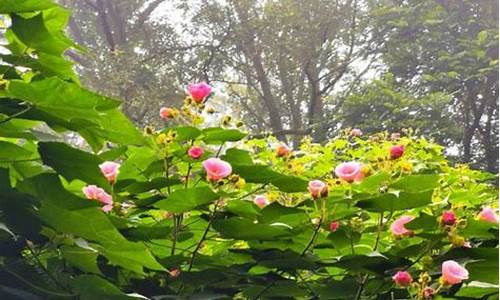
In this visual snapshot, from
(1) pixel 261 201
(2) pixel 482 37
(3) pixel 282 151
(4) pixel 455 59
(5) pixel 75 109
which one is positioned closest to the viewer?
(5) pixel 75 109

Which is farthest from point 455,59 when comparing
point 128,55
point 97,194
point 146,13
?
point 97,194

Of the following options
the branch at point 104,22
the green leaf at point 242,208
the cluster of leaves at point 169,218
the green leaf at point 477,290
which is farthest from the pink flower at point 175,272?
the branch at point 104,22

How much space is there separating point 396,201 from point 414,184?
6cm

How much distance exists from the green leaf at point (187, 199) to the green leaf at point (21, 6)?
0.92ft

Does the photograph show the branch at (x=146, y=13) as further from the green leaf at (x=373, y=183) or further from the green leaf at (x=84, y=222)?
the green leaf at (x=84, y=222)

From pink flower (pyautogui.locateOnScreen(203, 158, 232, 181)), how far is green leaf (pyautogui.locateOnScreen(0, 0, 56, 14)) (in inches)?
11.8

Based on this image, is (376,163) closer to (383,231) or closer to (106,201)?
(383,231)

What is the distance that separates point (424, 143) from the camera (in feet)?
7.36

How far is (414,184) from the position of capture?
998mm

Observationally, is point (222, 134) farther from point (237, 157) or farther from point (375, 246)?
point (375, 246)

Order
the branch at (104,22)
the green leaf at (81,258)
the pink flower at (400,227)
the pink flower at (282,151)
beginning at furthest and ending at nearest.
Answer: the branch at (104,22) → the pink flower at (282,151) → the pink flower at (400,227) → the green leaf at (81,258)

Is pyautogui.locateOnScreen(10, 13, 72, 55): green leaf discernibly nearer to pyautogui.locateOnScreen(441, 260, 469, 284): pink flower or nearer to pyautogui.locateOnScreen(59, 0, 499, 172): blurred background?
pyautogui.locateOnScreen(441, 260, 469, 284): pink flower

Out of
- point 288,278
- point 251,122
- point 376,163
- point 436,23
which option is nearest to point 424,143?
point 376,163

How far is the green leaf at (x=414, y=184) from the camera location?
0.98 meters
